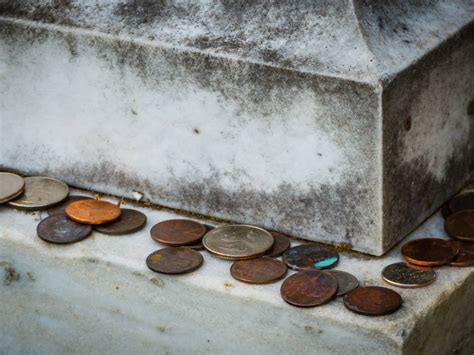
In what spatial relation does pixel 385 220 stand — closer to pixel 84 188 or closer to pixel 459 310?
pixel 459 310

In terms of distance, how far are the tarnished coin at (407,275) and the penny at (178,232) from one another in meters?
0.66

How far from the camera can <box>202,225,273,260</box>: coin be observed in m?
3.43

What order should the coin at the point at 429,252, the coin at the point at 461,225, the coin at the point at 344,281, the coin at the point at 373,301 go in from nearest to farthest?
the coin at the point at 373,301 < the coin at the point at 344,281 < the coin at the point at 429,252 < the coin at the point at 461,225

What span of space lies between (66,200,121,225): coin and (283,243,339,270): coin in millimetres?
673

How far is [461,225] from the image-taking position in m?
3.55

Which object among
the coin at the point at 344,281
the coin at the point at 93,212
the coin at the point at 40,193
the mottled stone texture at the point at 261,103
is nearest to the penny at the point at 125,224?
the coin at the point at 93,212

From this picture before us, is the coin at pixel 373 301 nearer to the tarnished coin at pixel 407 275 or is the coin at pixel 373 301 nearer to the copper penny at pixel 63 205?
the tarnished coin at pixel 407 275

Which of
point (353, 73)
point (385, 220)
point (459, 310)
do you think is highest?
point (353, 73)

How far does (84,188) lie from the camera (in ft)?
13.0

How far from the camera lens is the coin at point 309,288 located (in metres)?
3.17

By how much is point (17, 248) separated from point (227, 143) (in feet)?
2.75

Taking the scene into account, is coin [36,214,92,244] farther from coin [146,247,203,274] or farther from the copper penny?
coin [146,247,203,274]

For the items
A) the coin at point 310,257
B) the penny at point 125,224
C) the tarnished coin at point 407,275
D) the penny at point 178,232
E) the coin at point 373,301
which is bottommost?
the coin at point 373,301

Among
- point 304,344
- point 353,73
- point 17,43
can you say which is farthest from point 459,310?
point 17,43
